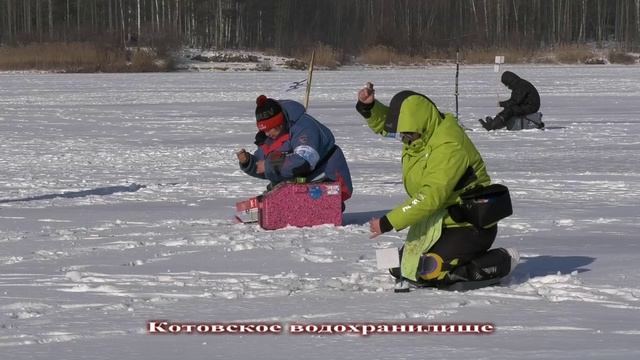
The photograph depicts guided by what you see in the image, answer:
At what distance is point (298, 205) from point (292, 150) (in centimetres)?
45

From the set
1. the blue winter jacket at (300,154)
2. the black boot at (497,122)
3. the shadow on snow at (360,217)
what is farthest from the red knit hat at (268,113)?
the black boot at (497,122)

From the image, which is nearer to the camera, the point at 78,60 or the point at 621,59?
the point at 78,60

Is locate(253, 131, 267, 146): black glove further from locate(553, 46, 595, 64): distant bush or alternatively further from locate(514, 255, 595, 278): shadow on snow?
locate(553, 46, 595, 64): distant bush

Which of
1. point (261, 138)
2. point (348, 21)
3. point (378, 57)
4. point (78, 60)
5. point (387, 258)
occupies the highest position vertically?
point (348, 21)

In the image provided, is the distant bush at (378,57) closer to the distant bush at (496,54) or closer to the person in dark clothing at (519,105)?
the distant bush at (496,54)

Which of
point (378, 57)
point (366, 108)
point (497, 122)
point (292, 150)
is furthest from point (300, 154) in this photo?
point (378, 57)

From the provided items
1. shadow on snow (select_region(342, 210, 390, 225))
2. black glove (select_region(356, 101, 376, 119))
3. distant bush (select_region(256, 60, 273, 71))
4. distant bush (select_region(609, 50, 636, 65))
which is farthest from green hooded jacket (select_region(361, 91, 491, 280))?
distant bush (select_region(609, 50, 636, 65))

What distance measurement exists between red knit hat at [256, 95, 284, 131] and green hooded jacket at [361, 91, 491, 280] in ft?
7.82

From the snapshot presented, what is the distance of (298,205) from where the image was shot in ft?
29.9

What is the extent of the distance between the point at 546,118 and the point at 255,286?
17.1 meters

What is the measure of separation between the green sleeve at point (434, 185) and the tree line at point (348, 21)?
199 ft

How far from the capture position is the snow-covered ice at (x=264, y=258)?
521 centimetres

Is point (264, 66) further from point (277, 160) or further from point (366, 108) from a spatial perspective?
point (366, 108)

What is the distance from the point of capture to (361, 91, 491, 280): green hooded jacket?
20.7ft
